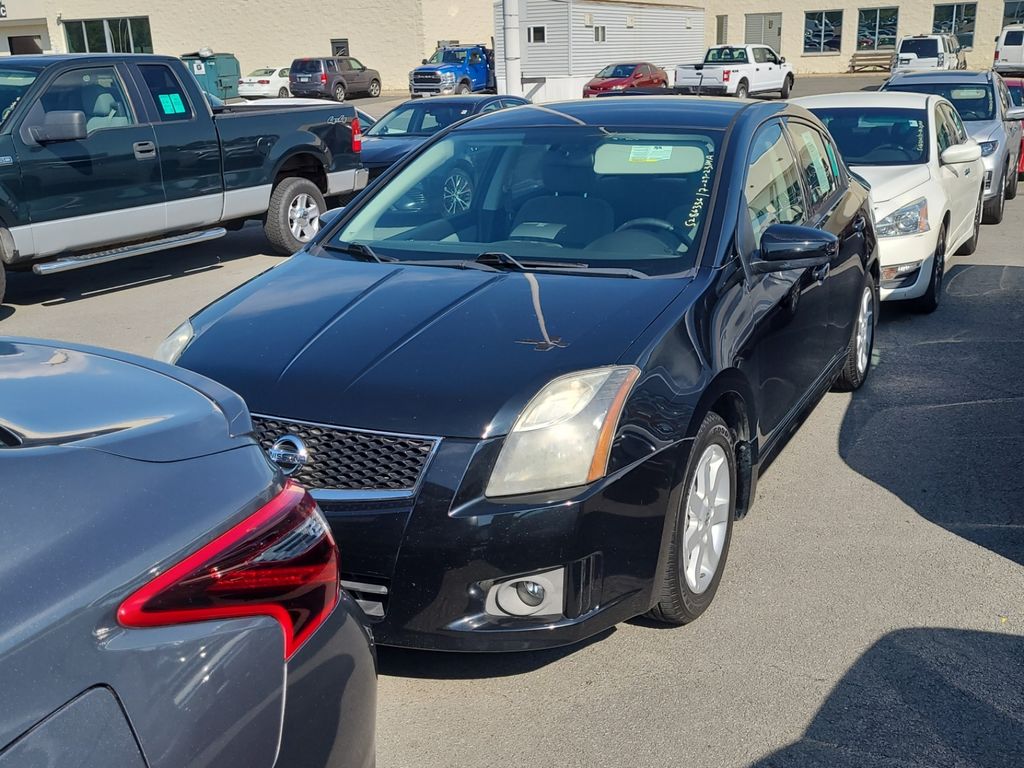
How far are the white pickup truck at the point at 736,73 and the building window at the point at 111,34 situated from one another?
3010cm

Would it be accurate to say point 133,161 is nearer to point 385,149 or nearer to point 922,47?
point 385,149

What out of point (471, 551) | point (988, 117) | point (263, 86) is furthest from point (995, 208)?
point (263, 86)

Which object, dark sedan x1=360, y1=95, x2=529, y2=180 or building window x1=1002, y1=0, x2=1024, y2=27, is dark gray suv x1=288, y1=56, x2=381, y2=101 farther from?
dark sedan x1=360, y1=95, x2=529, y2=180

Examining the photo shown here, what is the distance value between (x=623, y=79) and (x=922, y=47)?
12582mm

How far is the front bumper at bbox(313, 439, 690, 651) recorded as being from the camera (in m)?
3.08

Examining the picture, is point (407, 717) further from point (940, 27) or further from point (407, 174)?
point (940, 27)

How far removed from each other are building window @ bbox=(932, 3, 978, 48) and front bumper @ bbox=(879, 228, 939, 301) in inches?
1840

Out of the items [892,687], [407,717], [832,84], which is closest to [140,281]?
[407,717]

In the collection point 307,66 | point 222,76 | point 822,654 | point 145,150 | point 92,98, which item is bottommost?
point 822,654

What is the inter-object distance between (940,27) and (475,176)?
51284 millimetres

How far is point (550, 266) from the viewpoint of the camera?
4.23 meters

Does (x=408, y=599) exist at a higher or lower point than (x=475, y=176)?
lower

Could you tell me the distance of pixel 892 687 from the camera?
3.38 meters

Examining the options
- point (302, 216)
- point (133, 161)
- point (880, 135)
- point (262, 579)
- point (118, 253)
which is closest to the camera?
point (262, 579)
